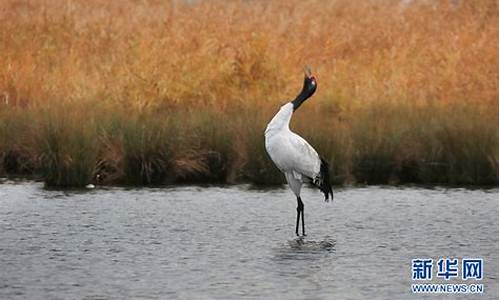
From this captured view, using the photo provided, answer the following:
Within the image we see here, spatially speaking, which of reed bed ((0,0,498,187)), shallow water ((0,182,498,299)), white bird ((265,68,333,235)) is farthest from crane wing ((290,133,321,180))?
reed bed ((0,0,498,187))

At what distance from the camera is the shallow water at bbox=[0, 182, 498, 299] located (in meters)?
8.54

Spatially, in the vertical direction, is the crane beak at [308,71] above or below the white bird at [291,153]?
above

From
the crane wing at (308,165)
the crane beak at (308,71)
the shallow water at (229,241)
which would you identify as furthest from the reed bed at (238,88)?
the crane wing at (308,165)

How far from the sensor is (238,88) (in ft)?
58.4

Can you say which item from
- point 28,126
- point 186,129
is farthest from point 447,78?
point 28,126

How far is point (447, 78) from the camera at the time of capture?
18.6 metres

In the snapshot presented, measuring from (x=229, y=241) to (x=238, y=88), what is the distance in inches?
302

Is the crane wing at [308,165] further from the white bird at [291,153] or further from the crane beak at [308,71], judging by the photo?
the crane beak at [308,71]

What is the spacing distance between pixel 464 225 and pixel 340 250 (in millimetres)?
1601

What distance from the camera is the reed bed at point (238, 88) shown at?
13.7m

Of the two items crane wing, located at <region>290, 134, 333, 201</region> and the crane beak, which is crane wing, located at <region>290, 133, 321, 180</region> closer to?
crane wing, located at <region>290, 134, 333, 201</region>

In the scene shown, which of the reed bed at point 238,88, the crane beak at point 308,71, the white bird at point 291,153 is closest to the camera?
the white bird at point 291,153

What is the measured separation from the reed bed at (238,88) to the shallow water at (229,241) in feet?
1.95

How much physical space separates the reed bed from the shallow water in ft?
1.95
